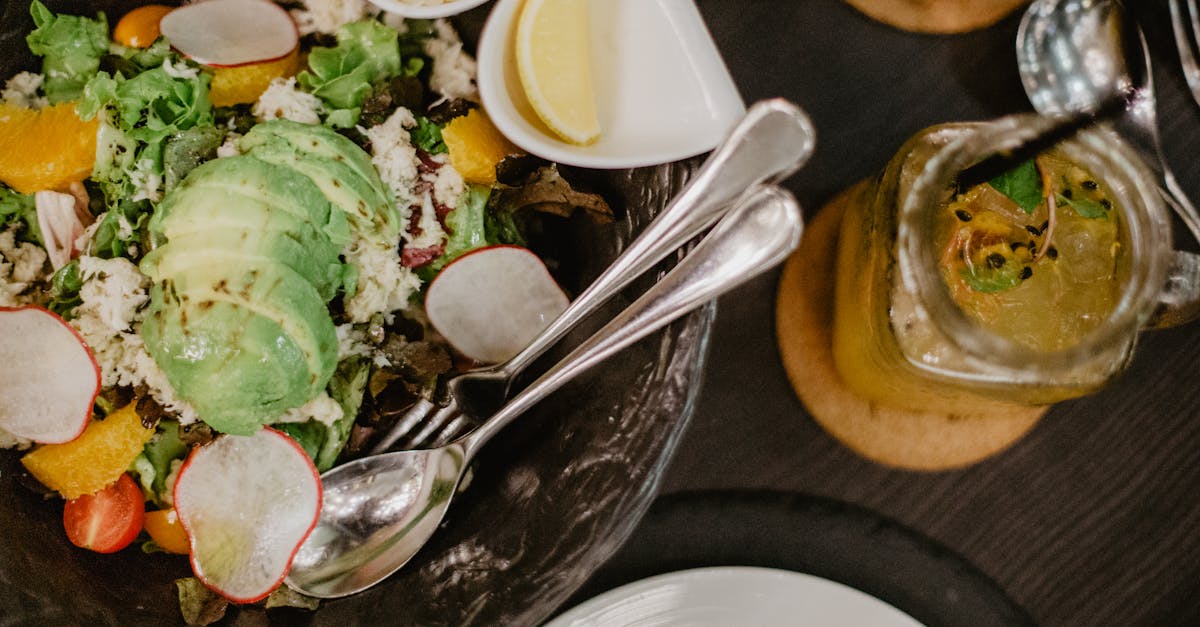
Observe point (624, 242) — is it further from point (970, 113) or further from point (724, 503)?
point (970, 113)

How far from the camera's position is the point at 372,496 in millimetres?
850

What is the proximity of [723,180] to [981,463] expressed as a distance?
455mm

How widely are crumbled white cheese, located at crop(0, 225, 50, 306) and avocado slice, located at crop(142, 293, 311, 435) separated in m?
0.23

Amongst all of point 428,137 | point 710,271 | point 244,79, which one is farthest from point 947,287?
point 244,79


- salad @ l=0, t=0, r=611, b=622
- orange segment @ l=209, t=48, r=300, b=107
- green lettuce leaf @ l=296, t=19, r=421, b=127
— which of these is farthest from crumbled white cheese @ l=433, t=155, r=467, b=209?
orange segment @ l=209, t=48, r=300, b=107

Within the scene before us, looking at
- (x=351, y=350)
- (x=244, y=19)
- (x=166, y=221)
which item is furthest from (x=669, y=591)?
(x=244, y=19)

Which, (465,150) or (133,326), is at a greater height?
(465,150)

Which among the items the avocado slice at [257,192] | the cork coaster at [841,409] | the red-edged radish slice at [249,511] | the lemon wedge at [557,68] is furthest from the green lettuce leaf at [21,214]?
the cork coaster at [841,409]

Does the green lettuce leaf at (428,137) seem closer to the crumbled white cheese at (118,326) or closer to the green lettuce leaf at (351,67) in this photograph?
the green lettuce leaf at (351,67)

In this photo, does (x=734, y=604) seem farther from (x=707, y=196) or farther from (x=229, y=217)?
(x=229, y=217)

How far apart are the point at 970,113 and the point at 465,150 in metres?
0.58

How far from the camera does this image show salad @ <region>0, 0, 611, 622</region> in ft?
2.49

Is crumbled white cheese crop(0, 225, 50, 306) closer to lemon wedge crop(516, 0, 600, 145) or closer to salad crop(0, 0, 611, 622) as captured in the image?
salad crop(0, 0, 611, 622)

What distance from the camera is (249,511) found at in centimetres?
83
